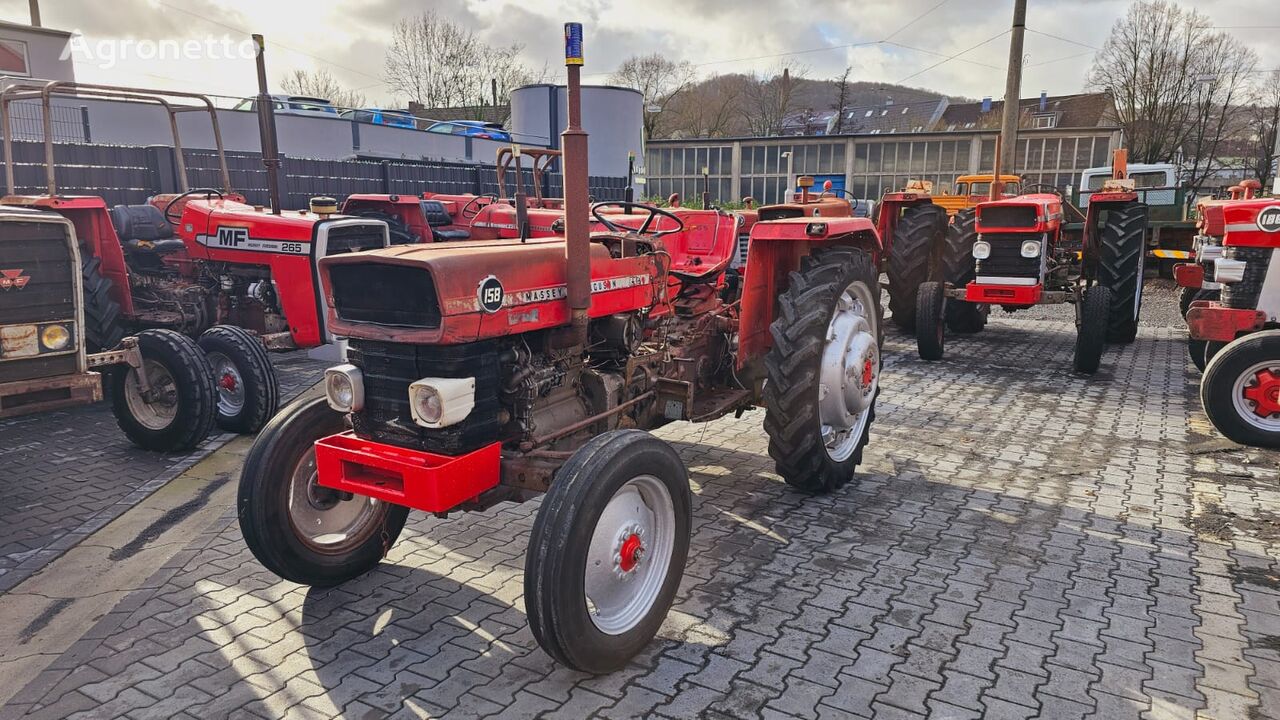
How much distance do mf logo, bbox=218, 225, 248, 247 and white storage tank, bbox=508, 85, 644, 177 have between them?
1665 cm

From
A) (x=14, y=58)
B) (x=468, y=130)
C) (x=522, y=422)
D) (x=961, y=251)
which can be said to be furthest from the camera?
(x=468, y=130)

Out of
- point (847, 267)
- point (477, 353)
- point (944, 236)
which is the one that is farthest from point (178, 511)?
point (944, 236)

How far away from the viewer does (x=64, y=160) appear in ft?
27.6

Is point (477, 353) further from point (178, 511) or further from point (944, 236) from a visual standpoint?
point (944, 236)

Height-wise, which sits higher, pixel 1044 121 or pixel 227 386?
pixel 1044 121

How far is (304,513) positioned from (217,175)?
8989 millimetres

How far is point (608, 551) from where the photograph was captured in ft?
8.62

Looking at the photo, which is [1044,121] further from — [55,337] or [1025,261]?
[55,337]

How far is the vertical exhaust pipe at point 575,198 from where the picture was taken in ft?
8.71

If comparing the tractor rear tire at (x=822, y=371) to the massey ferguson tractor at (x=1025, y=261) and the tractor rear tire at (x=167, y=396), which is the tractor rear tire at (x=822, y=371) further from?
the massey ferguson tractor at (x=1025, y=261)

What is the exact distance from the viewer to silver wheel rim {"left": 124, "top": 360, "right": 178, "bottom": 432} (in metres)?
4.96

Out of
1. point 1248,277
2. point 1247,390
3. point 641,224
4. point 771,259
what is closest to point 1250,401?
point 1247,390

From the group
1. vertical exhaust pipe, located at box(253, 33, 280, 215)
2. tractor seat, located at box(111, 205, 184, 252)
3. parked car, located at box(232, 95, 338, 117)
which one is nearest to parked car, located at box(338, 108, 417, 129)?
parked car, located at box(232, 95, 338, 117)

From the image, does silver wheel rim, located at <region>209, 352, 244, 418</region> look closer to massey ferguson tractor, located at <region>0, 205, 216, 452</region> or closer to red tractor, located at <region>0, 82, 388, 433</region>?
red tractor, located at <region>0, 82, 388, 433</region>
